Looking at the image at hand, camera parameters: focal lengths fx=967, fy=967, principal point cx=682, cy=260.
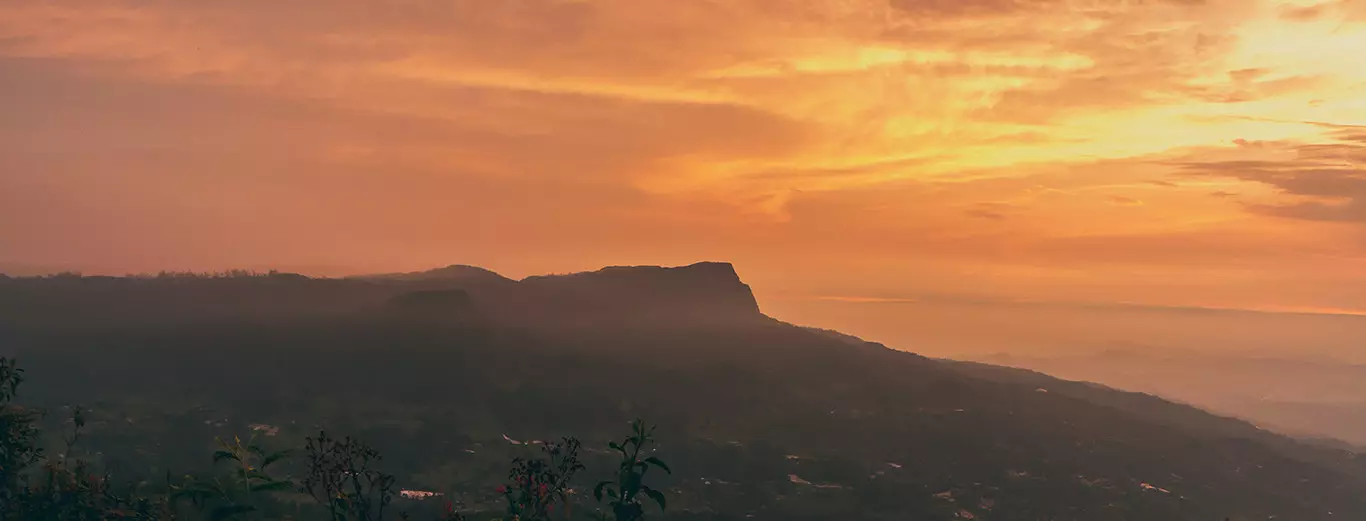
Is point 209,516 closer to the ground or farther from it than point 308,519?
farther from it

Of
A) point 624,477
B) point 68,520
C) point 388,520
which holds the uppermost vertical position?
point 624,477

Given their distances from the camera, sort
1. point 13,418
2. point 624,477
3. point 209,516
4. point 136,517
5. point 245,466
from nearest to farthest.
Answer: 1. point 209,516
2. point 245,466
3. point 624,477
4. point 136,517
5. point 13,418

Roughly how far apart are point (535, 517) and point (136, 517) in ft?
54.6

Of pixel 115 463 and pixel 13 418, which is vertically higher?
pixel 13 418

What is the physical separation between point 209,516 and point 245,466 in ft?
10.4

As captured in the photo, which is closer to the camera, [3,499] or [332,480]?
[332,480]

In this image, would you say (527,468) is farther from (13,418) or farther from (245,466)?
(13,418)

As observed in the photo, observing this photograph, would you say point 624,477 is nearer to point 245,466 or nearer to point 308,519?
point 245,466

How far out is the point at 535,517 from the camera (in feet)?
128

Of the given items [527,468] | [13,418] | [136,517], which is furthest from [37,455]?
[527,468]

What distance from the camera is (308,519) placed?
185m

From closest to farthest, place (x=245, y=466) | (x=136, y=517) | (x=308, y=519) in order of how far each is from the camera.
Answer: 1. (x=245, y=466)
2. (x=136, y=517)
3. (x=308, y=519)

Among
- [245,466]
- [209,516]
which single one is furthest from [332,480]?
[209,516]

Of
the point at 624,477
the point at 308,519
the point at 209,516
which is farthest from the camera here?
the point at 308,519
